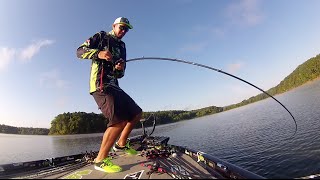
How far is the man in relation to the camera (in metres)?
5.26

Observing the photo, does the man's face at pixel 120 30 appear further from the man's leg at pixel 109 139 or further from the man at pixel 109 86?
the man's leg at pixel 109 139

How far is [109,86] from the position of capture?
5.50 m

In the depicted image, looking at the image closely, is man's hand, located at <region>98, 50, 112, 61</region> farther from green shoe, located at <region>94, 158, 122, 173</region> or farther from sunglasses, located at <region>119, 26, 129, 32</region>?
green shoe, located at <region>94, 158, 122, 173</region>

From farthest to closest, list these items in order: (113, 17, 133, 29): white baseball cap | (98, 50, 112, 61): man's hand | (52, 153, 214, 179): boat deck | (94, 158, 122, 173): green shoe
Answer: (113, 17, 133, 29): white baseball cap
(98, 50, 112, 61): man's hand
(94, 158, 122, 173): green shoe
(52, 153, 214, 179): boat deck

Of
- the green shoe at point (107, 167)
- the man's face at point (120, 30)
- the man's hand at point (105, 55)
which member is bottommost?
the green shoe at point (107, 167)

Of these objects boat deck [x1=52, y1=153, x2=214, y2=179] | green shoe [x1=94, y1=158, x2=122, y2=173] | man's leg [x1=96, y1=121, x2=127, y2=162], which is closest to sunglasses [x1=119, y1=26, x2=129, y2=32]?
man's leg [x1=96, y1=121, x2=127, y2=162]

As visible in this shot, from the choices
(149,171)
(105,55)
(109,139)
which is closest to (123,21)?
(105,55)

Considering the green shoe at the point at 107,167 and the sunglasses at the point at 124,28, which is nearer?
the green shoe at the point at 107,167

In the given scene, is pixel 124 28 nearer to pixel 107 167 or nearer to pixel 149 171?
pixel 107 167

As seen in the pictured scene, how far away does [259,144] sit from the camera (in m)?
20.6

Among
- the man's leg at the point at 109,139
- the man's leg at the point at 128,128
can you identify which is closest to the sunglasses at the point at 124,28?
the man's leg at the point at 128,128

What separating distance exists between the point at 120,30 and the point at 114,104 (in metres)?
1.88

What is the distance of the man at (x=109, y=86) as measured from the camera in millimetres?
5262

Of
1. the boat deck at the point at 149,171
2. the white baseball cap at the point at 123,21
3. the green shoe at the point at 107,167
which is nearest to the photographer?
the boat deck at the point at 149,171
